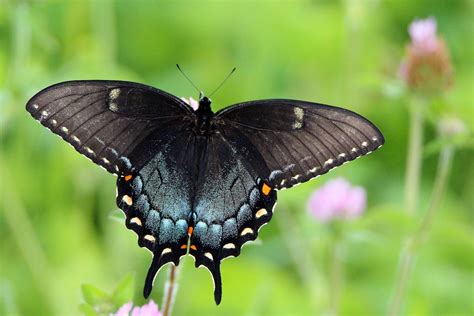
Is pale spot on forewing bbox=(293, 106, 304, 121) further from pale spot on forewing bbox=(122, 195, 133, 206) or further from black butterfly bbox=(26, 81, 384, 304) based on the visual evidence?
pale spot on forewing bbox=(122, 195, 133, 206)

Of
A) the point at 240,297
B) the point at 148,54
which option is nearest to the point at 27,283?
the point at 240,297

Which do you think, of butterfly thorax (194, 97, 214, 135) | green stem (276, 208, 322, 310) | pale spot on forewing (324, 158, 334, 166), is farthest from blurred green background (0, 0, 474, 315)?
butterfly thorax (194, 97, 214, 135)

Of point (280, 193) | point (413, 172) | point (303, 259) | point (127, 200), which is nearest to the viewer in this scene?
point (127, 200)

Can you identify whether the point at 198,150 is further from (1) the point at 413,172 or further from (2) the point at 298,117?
(1) the point at 413,172

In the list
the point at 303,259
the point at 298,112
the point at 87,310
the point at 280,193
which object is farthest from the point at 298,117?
the point at 303,259

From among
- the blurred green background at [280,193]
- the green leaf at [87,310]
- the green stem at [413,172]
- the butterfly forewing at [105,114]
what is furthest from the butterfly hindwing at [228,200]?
the green stem at [413,172]

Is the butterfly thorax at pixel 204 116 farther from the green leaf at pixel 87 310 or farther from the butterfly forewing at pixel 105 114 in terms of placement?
the green leaf at pixel 87 310

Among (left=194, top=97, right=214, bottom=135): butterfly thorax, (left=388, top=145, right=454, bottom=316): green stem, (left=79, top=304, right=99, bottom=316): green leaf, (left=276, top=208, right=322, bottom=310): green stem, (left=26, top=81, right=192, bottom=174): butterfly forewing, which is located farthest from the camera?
(left=276, top=208, right=322, bottom=310): green stem
